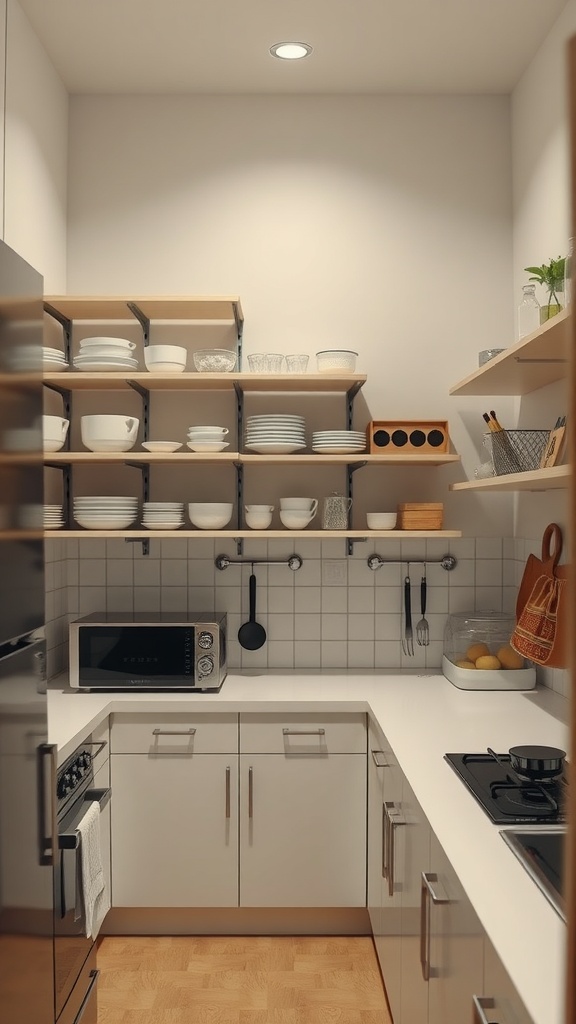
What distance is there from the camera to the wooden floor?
2.50 metres

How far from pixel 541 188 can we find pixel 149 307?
149 cm

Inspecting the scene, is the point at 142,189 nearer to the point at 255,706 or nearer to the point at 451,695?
the point at 255,706

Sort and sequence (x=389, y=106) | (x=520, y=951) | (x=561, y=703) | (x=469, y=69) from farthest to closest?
1. (x=389, y=106)
2. (x=469, y=69)
3. (x=561, y=703)
4. (x=520, y=951)

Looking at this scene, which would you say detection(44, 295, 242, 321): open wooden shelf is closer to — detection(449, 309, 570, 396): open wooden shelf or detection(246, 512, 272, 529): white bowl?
detection(246, 512, 272, 529): white bowl

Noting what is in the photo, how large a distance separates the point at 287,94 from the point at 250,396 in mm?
1218

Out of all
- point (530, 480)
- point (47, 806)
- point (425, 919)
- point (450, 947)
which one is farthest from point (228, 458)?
point (450, 947)

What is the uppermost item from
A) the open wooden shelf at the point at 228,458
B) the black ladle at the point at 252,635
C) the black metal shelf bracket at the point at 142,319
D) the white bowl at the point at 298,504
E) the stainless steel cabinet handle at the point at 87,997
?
the black metal shelf bracket at the point at 142,319

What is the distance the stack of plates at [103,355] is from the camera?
307cm

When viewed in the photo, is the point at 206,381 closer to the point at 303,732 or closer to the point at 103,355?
the point at 103,355

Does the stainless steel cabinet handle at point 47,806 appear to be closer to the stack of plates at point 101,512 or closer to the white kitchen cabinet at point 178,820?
Result: the white kitchen cabinet at point 178,820

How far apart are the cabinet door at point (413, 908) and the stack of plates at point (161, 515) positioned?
4.47 ft

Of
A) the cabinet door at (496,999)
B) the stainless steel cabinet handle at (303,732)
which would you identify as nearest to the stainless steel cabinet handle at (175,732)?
the stainless steel cabinet handle at (303,732)

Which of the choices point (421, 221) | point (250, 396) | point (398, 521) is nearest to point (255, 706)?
point (398, 521)

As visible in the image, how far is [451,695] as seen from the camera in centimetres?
298
